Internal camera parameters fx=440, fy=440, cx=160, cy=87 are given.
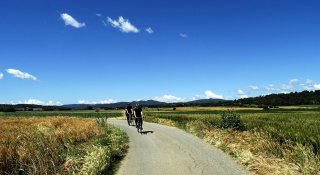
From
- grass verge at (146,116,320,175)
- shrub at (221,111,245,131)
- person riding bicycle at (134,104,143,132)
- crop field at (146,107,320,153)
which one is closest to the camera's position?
grass verge at (146,116,320,175)

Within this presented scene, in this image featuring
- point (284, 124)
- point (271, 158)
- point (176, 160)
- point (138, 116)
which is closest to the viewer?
point (271, 158)

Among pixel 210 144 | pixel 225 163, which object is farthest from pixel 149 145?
pixel 225 163

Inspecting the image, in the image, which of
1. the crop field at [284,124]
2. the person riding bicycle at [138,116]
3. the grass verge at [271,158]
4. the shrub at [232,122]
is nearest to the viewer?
the grass verge at [271,158]

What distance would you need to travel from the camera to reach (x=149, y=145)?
23797 mm

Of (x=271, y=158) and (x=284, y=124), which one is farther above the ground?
(x=284, y=124)

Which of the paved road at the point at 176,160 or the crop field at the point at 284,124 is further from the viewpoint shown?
the crop field at the point at 284,124

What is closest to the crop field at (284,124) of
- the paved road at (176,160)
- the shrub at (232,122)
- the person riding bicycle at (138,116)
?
the shrub at (232,122)

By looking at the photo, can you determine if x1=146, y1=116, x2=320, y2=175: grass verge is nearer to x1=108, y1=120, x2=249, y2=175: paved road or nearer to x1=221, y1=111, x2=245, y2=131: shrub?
x1=108, y1=120, x2=249, y2=175: paved road

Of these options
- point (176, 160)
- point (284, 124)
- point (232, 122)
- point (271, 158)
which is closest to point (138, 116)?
point (232, 122)

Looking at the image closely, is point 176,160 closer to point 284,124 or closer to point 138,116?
point 138,116

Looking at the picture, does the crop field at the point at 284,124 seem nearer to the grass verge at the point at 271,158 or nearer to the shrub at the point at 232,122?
the shrub at the point at 232,122

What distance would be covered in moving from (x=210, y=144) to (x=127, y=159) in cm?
717

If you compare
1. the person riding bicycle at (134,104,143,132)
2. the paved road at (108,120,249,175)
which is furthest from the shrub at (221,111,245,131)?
the paved road at (108,120,249,175)

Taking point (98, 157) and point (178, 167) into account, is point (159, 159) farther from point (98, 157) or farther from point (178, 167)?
point (98, 157)
